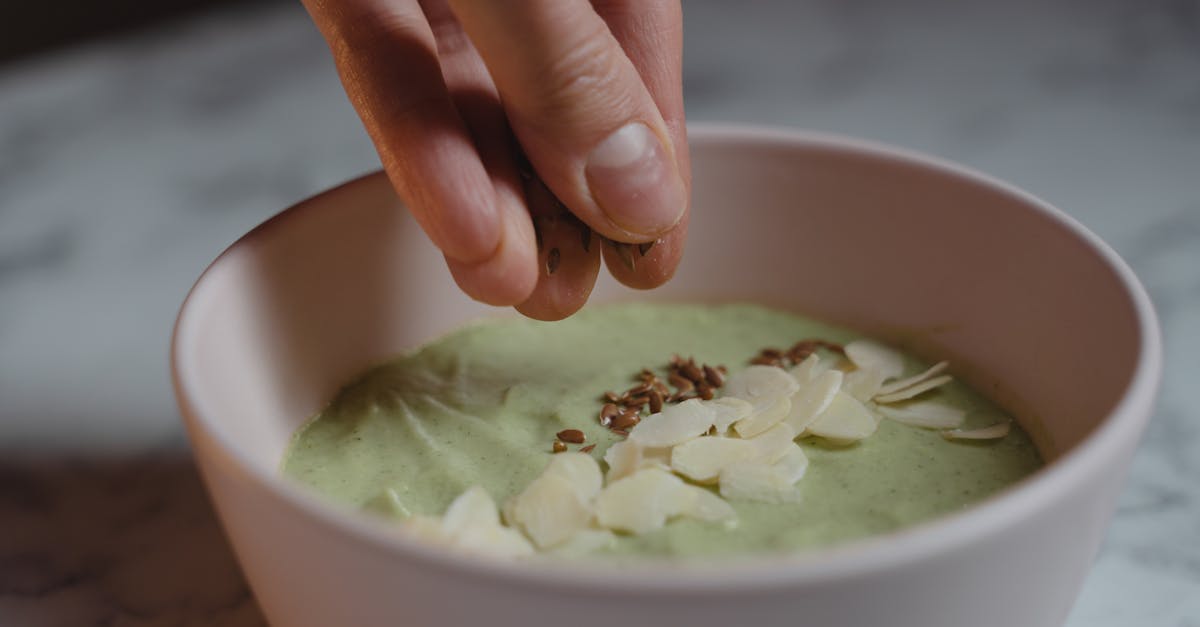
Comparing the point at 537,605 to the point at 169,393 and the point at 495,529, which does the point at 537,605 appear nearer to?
the point at 495,529

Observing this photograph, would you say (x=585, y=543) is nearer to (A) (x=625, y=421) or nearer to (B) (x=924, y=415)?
(A) (x=625, y=421)

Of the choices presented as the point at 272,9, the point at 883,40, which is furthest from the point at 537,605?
the point at 272,9

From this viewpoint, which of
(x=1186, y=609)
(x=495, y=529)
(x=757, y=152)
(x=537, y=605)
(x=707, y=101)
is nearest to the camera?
(x=537, y=605)

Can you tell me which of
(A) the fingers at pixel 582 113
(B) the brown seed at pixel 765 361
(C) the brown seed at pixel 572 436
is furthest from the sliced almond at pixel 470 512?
(B) the brown seed at pixel 765 361

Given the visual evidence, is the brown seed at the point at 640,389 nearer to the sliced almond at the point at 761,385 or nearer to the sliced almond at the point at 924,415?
the sliced almond at the point at 761,385

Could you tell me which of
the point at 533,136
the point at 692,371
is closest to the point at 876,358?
the point at 692,371

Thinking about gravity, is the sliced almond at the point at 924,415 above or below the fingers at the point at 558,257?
below

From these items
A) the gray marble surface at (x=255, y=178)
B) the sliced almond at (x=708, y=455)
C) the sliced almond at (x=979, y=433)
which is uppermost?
the sliced almond at (x=708, y=455)

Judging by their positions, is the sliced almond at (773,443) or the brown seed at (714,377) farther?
the brown seed at (714,377)
